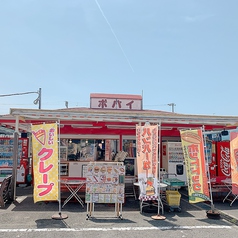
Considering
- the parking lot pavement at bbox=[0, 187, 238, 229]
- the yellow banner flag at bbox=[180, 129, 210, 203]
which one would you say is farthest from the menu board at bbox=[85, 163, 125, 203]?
the yellow banner flag at bbox=[180, 129, 210, 203]

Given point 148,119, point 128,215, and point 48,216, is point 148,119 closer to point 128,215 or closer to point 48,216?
point 128,215

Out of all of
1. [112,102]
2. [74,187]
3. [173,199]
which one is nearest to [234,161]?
[173,199]

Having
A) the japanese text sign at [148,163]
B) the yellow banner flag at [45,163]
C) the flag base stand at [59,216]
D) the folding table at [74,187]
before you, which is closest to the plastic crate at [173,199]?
the japanese text sign at [148,163]

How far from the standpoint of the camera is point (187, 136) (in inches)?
234

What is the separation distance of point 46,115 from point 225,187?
599cm

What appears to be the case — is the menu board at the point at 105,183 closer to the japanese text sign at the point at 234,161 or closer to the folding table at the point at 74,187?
the folding table at the point at 74,187

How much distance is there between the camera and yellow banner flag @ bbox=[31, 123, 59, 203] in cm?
545

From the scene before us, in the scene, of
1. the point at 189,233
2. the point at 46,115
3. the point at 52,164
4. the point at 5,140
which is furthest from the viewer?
the point at 5,140

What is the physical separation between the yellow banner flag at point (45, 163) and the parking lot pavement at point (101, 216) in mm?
469

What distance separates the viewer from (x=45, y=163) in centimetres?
557

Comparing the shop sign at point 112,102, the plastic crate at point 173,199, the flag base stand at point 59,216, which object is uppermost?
the shop sign at point 112,102

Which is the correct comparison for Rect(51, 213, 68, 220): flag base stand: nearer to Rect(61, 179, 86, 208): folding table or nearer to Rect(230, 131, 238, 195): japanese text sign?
Rect(61, 179, 86, 208): folding table

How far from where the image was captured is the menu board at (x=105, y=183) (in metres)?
5.74

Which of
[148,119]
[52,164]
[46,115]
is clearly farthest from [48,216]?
[148,119]
